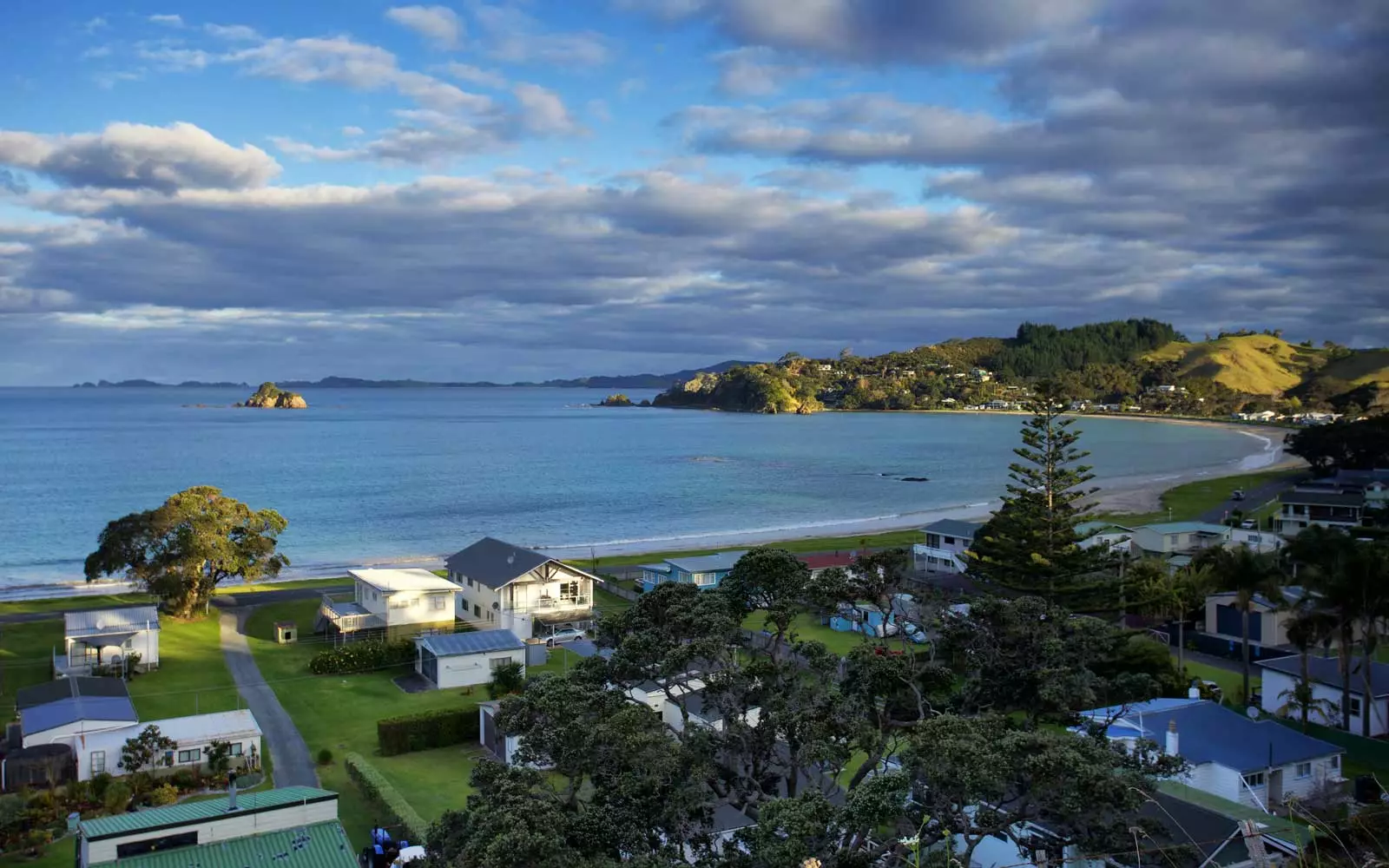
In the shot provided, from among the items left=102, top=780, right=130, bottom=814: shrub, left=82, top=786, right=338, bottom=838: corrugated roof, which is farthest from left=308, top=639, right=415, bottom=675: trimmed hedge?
left=82, top=786, right=338, bottom=838: corrugated roof

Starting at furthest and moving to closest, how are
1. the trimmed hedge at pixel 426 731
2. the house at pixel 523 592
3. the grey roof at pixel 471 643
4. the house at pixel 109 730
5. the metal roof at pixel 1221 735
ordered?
the house at pixel 523 592, the grey roof at pixel 471 643, the trimmed hedge at pixel 426 731, the house at pixel 109 730, the metal roof at pixel 1221 735

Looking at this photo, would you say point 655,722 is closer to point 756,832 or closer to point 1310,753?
point 756,832

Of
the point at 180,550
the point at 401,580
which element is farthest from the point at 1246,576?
the point at 180,550

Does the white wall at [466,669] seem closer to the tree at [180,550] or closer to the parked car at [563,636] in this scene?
the parked car at [563,636]

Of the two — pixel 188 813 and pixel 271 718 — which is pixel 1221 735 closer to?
pixel 188 813

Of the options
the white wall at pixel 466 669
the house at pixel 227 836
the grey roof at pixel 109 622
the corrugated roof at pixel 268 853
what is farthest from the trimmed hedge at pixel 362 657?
the corrugated roof at pixel 268 853

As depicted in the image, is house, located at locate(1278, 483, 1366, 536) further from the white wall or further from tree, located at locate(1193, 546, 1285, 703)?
the white wall
